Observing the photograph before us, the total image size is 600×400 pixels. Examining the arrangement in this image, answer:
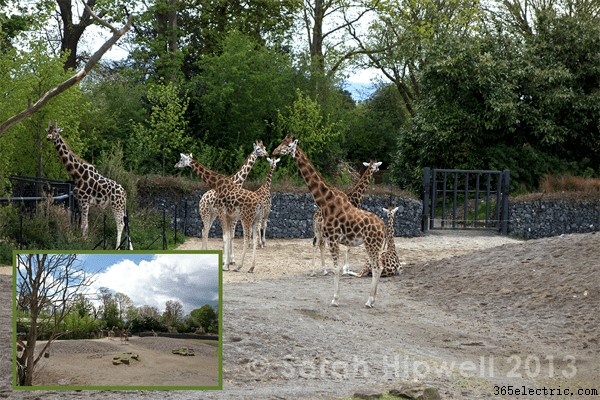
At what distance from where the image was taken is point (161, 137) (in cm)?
2870

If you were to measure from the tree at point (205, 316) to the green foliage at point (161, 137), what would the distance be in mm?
21957

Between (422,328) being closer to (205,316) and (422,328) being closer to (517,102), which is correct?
(205,316)

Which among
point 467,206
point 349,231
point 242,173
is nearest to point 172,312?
point 349,231

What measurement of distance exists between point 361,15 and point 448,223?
46.5 ft

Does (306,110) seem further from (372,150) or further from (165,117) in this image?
(372,150)

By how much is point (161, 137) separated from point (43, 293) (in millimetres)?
22818

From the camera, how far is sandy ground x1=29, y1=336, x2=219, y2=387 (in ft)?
20.4

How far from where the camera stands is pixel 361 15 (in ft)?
130

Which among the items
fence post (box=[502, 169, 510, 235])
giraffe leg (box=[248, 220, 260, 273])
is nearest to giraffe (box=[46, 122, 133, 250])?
giraffe leg (box=[248, 220, 260, 273])

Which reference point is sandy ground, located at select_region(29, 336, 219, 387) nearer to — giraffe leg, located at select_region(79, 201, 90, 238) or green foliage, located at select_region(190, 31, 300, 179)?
giraffe leg, located at select_region(79, 201, 90, 238)

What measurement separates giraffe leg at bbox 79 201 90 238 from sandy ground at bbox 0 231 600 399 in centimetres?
347

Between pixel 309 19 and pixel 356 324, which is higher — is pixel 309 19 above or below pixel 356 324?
above

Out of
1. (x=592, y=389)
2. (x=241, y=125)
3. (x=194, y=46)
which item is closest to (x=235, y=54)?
(x=241, y=125)

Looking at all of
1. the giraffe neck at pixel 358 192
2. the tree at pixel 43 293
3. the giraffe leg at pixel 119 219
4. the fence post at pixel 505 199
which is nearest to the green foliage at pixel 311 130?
the fence post at pixel 505 199
